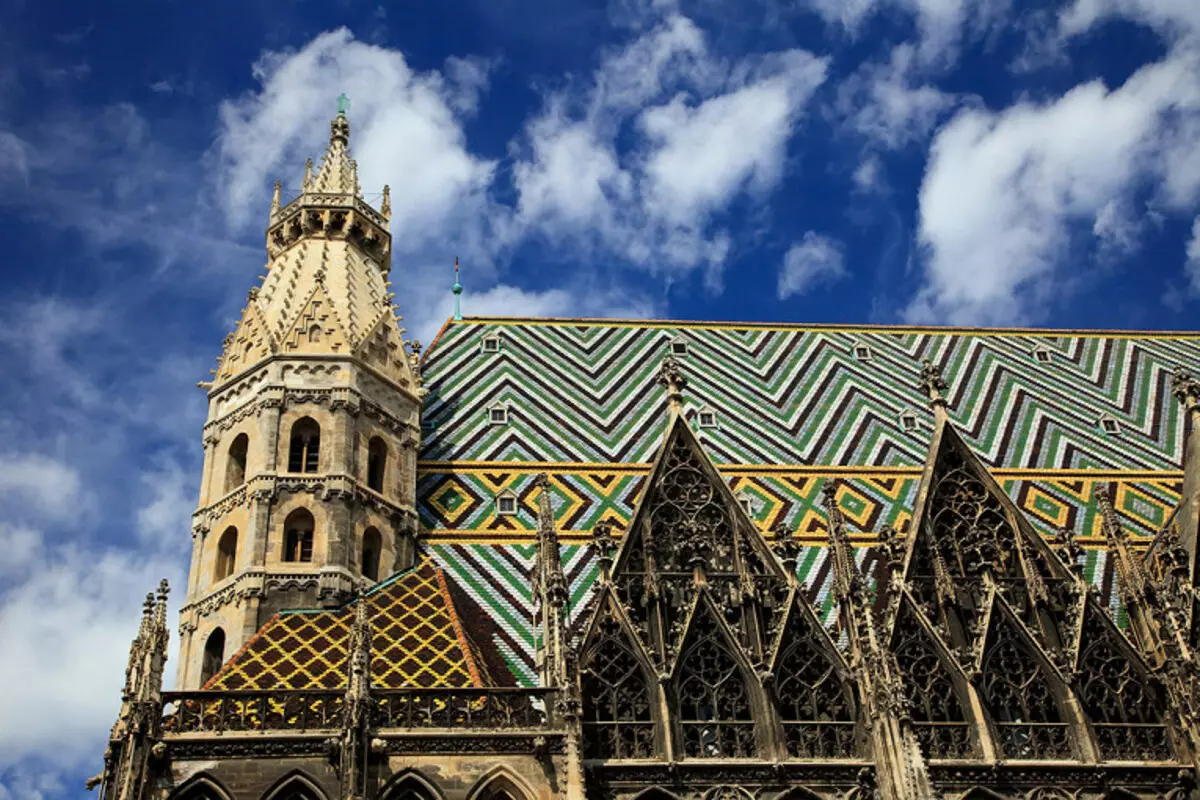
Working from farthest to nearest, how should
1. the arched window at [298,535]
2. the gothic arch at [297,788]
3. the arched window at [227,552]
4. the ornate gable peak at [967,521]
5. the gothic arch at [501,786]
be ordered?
the arched window at [227,552] < the arched window at [298,535] < the ornate gable peak at [967,521] < the gothic arch at [501,786] < the gothic arch at [297,788]

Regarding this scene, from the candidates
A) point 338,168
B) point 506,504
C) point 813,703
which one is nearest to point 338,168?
point 338,168

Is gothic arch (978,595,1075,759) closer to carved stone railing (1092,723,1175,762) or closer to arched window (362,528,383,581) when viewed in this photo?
carved stone railing (1092,723,1175,762)

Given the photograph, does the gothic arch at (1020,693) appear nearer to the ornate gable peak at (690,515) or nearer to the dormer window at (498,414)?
the ornate gable peak at (690,515)

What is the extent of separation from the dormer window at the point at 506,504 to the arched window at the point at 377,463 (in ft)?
6.13

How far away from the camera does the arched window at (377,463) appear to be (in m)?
21.5

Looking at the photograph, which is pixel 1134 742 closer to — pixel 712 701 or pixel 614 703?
pixel 712 701

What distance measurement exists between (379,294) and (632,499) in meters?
5.69

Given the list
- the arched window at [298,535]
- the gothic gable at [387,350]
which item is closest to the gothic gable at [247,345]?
the gothic gable at [387,350]

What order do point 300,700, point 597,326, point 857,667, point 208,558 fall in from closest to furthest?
point 300,700 → point 857,667 → point 208,558 → point 597,326

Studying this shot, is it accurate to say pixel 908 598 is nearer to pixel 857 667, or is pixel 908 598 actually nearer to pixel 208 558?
pixel 857 667

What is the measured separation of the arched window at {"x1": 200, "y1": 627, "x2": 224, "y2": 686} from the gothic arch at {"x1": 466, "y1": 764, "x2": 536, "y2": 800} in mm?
5388

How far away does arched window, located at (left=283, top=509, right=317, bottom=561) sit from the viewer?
1995 centimetres

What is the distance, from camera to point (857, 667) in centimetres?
1727

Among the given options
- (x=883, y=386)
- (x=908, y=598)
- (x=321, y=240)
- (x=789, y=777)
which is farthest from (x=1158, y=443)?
(x=321, y=240)
